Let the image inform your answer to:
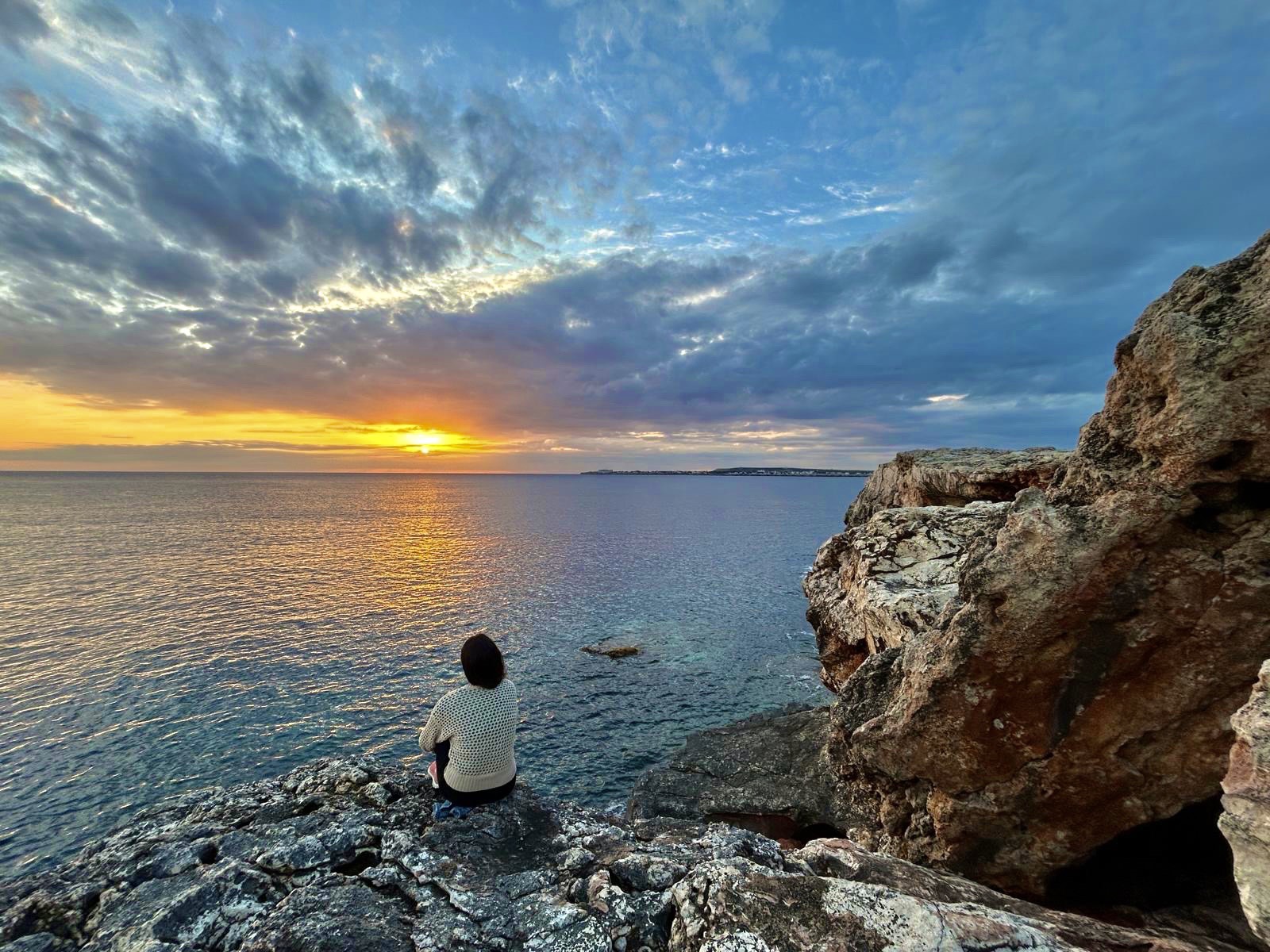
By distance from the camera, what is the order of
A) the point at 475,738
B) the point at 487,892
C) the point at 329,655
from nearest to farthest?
the point at 487,892 < the point at 475,738 < the point at 329,655

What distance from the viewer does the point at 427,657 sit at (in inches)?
1362

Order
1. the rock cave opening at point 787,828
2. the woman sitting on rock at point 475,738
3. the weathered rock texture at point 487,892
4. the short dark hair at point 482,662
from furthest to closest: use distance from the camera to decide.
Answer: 1. the rock cave opening at point 787,828
2. the short dark hair at point 482,662
3. the woman sitting on rock at point 475,738
4. the weathered rock texture at point 487,892

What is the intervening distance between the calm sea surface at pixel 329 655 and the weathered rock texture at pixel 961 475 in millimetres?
13141

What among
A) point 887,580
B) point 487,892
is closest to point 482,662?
point 487,892

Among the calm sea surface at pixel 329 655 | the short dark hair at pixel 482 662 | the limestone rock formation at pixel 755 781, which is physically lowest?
the calm sea surface at pixel 329 655

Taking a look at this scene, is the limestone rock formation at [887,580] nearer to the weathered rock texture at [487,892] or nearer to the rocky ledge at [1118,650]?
the rocky ledge at [1118,650]

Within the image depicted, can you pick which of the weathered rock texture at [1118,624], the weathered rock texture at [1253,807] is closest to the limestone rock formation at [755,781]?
the weathered rock texture at [1118,624]

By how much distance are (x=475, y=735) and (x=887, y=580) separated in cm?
1198

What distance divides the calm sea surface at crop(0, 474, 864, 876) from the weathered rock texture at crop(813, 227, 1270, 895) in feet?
50.4

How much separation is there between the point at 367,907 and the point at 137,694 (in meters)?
32.1

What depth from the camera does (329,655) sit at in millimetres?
34188

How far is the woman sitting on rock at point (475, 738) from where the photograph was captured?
343 inches

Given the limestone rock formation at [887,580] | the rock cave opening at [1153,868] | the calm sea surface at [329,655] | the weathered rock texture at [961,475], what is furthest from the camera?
the calm sea surface at [329,655]

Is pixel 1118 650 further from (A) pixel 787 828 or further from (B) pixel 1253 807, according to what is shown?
(A) pixel 787 828
